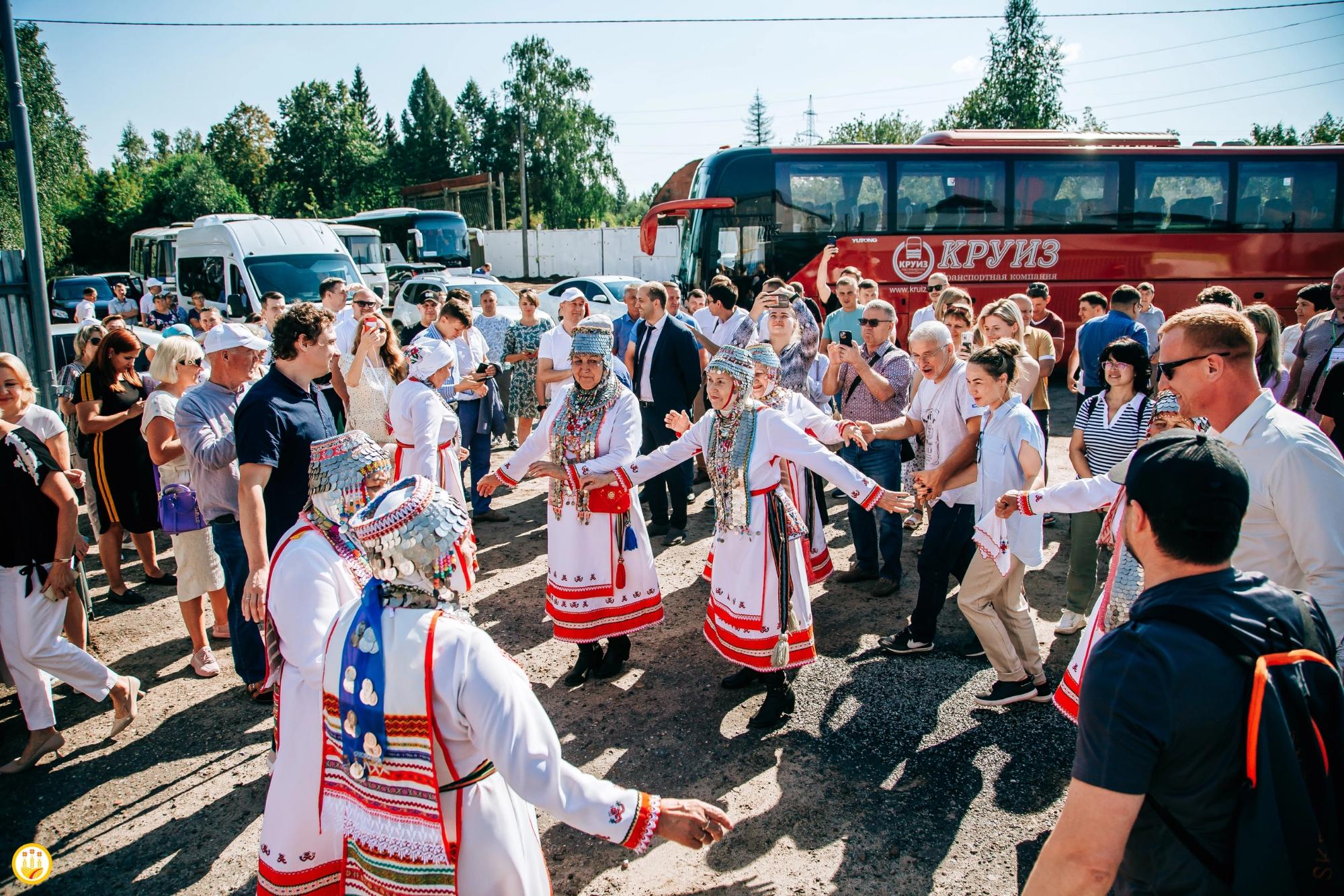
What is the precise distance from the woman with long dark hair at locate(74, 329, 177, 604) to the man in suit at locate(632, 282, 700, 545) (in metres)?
3.88

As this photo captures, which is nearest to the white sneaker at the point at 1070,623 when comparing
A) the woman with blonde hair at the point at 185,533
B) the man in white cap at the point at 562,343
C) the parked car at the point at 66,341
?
the man in white cap at the point at 562,343

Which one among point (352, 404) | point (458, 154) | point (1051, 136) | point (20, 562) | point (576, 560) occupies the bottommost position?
A: point (576, 560)

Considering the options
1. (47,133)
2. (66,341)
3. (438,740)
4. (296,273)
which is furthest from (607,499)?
(47,133)

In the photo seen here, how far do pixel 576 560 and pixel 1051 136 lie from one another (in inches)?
522

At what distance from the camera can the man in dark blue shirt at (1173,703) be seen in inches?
59.5

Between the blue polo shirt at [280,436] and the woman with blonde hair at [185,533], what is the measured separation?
1331 mm

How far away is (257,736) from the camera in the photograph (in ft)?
14.1

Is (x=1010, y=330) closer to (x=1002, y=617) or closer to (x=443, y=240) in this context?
(x=1002, y=617)

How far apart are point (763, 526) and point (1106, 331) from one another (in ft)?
15.8

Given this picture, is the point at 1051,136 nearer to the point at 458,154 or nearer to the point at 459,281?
the point at 459,281

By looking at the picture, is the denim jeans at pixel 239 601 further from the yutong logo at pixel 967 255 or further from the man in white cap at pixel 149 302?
the man in white cap at pixel 149 302

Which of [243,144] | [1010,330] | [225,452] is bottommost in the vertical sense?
[225,452]

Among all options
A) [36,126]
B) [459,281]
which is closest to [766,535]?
[459,281]

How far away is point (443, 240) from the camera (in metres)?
30.6
